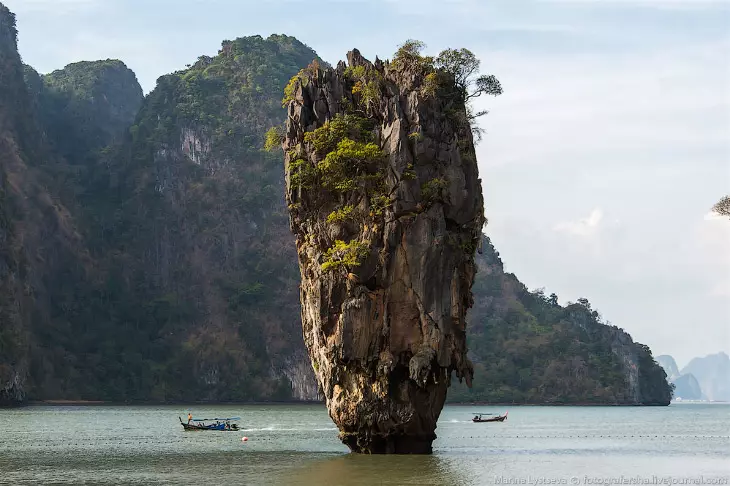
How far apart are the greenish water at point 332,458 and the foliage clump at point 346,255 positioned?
8295 millimetres

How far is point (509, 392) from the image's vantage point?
180 metres

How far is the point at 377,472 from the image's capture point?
43250 millimetres

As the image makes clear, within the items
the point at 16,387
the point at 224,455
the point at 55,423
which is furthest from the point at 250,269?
the point at 224,455

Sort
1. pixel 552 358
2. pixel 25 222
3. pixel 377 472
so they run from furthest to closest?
pixel 552 358 < pixel 25 222 < pixel 377 472

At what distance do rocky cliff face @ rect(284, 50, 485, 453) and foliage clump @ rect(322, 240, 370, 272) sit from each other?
0.05 metres

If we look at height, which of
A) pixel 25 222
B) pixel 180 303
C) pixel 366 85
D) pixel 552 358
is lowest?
pixel 552 358

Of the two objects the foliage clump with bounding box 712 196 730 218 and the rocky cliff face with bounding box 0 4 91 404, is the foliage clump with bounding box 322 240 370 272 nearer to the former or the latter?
the foliage clump with bounding box 712 196 730 218

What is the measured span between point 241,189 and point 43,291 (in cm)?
4113

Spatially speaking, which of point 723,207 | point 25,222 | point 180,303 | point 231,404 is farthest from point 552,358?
point 723,207

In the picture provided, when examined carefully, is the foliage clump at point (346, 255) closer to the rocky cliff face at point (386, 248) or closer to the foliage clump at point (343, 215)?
the rocky cliff face at point (386, 248)

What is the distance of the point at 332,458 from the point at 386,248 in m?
10.2

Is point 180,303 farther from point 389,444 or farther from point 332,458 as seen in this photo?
point 389,444

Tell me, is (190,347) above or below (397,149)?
below

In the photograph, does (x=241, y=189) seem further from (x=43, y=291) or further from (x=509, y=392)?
(x=509, y=392)
